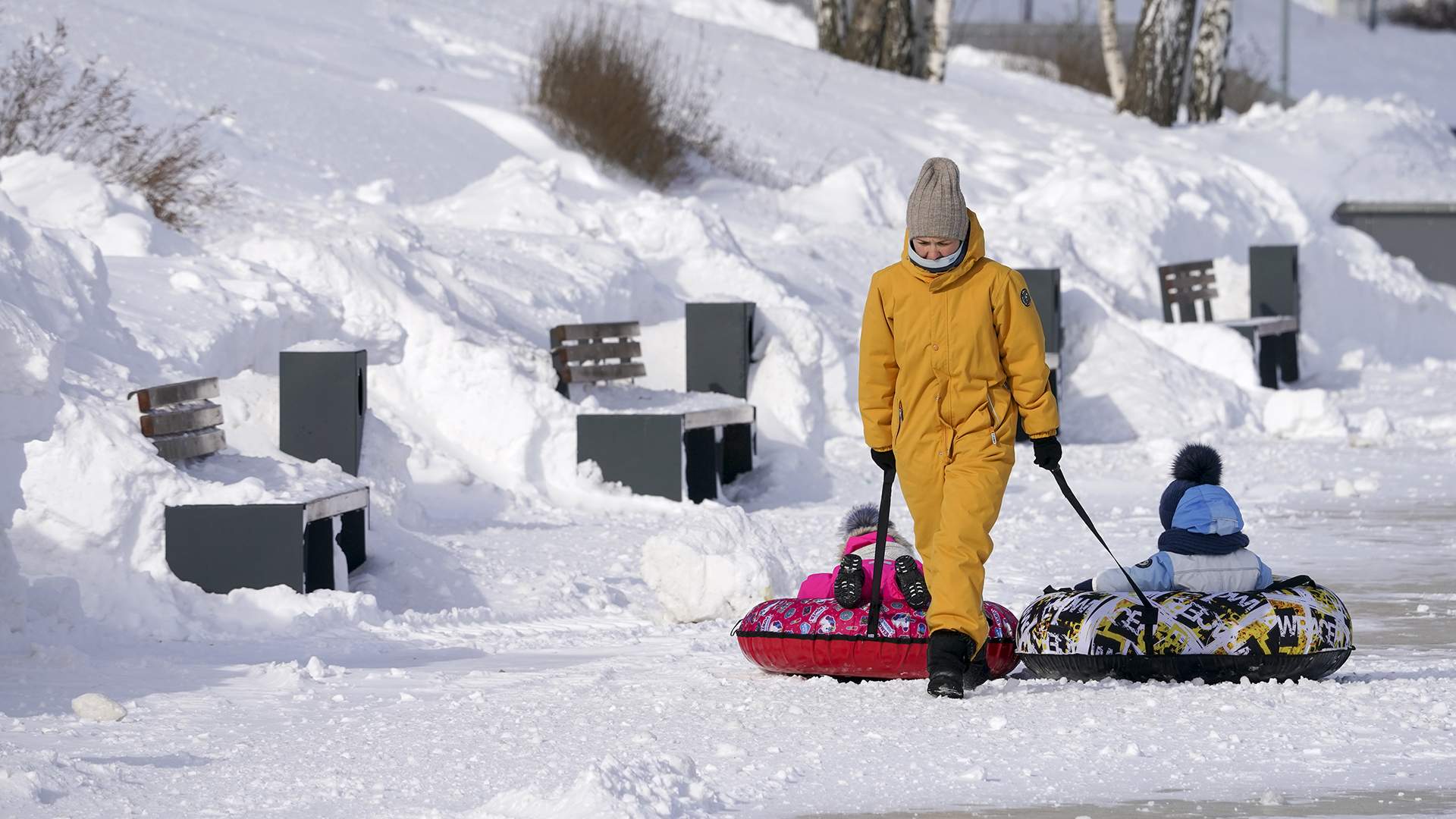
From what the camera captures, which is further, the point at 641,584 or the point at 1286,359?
the point at 1286,359

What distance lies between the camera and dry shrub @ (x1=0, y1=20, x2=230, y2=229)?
12375 mm

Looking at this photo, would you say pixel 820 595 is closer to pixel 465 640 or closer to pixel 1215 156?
pixel 465 640

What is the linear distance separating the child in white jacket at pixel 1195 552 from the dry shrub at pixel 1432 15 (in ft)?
152

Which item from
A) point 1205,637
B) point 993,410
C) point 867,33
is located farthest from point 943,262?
point 867,33

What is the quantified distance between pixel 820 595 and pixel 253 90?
1065 cm

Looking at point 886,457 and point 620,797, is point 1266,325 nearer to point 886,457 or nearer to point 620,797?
point 886,457

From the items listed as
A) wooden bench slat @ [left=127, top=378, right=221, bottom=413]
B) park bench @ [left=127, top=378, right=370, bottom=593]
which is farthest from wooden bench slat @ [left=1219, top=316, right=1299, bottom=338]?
wooden bench slat @ [left=127, top=378, right=221, bottom=413]

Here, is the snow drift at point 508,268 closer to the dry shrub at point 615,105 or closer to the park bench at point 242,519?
the park bench at point 242,519

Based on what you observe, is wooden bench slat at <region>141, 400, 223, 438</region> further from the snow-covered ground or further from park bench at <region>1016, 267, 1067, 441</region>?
park bench at <region>1016, 267, 1067, 441</region>

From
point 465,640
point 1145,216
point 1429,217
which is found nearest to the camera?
point 465,640

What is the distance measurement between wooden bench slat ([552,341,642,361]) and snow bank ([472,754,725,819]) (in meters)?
6.96

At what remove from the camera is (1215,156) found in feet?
71.8

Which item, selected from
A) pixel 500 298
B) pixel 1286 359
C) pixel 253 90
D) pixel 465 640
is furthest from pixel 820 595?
pixel 1286 359

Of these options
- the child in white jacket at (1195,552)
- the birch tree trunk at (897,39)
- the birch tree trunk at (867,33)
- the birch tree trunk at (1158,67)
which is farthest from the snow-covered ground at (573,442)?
the birch tree trunk at (897,39)
